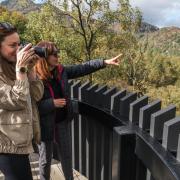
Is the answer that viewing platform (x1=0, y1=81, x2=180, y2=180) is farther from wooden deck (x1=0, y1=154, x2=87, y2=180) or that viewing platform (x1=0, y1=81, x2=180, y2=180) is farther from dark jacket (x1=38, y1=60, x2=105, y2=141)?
dark jacket (x1=38, y1=60, x2=105, y2=141)

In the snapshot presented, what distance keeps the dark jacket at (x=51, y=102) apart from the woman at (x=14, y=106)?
23.4 inches

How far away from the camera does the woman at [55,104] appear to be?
289 cm

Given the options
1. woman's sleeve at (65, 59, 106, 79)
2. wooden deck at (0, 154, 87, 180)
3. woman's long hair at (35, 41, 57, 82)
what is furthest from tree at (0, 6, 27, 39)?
woman's long hair at (35, 41, 57, 82)

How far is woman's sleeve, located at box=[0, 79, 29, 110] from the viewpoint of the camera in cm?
209

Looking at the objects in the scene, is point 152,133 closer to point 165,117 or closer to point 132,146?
point 165,117

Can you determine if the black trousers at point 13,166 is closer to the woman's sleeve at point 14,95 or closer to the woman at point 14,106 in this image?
the woman at point 14,106

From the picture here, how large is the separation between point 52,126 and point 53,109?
18 cm

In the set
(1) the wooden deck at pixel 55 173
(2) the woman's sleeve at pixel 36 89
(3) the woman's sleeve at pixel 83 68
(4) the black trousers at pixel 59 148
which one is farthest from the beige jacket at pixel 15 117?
(1) the wooden deck at pixel 55 173

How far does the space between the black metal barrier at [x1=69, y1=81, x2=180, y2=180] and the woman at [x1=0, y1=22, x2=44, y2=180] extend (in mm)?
629

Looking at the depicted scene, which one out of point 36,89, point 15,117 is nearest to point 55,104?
point 36,89

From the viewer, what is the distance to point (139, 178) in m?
2.34

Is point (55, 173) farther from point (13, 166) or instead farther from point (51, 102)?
point (13, 166)

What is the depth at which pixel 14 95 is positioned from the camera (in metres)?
2.09

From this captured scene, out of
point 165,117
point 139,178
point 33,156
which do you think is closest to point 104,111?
point 139,178
